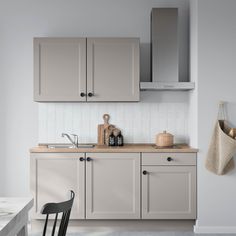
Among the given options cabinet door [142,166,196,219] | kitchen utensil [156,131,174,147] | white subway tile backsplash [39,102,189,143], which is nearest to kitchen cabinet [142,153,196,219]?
cabinet door [142,166,196,219]

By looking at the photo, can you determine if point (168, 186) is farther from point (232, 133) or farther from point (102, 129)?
point (102, 129)

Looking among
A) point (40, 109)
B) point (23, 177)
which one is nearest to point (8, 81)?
point (40, 109)

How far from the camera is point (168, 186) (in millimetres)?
3859

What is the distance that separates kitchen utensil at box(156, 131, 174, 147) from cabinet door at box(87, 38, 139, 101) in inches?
18.9

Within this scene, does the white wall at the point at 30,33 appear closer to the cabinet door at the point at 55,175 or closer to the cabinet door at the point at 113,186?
the cabinet door at the point at 55,175

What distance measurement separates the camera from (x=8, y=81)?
4367 millimetres

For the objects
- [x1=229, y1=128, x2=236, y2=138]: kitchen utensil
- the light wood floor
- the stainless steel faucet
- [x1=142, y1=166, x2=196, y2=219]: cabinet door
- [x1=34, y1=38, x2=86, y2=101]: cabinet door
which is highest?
[x1=34, y1=38, x2=86, y2=101]: cabinet door

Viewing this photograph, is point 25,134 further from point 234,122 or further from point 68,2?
point 234,122

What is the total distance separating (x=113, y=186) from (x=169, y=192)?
1.88ft

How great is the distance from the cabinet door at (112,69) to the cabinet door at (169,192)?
0.83m

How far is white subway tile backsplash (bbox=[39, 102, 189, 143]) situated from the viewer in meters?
4.36

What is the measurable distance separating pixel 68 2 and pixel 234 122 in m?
2.29

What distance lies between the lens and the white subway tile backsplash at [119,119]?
4363 millimetres

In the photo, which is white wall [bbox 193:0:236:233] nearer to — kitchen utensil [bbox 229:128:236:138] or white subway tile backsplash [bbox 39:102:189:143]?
kitchen utensil [bbox 229:128:236:138]
